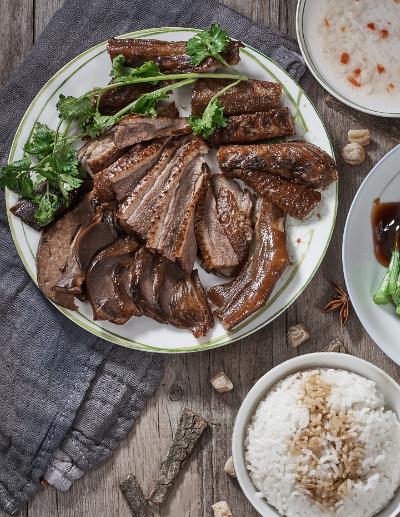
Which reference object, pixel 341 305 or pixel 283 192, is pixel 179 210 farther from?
pixel 341 305

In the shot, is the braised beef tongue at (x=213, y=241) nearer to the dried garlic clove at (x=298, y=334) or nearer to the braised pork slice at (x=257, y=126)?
the braised pork slice at (x=257, y=126)

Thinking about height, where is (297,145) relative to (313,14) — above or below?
below

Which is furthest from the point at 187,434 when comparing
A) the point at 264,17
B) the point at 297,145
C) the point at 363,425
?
the point at 264,17

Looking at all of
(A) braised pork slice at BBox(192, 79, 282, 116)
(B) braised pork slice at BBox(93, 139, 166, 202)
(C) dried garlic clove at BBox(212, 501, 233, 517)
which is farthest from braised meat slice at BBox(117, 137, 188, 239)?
(C) dried garlic clove at BBox(212, 501, 233, 517)

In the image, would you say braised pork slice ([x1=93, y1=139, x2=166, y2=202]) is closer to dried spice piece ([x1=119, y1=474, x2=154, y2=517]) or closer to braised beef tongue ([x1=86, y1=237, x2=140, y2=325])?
braised beef tongue ([x1=86, y1=237, x2=140, y2=325])

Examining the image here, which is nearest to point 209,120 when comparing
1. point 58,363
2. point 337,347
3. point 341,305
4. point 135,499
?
point 341,305

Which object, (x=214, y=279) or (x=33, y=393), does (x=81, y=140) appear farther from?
(x=33, y=393)

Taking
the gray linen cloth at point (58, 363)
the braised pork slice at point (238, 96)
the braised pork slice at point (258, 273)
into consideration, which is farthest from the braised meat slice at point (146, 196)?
the gray linen cloth at point (58, 363)
